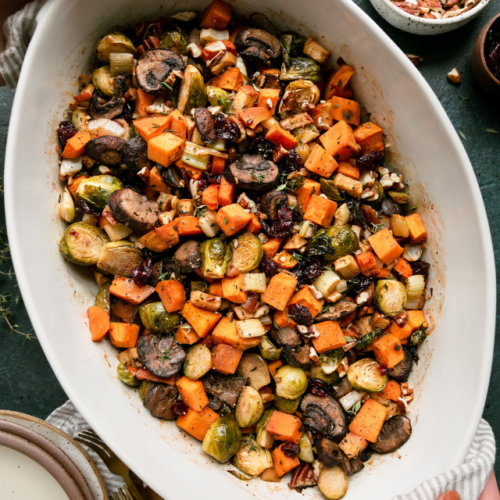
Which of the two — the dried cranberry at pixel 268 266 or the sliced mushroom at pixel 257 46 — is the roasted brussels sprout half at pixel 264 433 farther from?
the sliced mushroom at pixel 257 46

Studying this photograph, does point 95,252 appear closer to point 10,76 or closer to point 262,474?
point 10,76

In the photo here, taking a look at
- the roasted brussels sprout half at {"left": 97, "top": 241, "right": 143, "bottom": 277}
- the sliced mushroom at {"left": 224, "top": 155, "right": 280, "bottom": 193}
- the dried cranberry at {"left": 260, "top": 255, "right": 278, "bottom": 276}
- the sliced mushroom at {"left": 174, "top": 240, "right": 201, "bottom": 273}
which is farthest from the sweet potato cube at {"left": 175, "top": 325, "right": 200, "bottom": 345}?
the sliced mushroom at {"left": 224, "top": 155, "right": 280, "bottom": 193}

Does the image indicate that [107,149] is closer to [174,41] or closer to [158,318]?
[174,41]

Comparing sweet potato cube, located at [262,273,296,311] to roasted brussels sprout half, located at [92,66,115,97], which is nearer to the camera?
sweet potato cube, located at [262,273,296,311]

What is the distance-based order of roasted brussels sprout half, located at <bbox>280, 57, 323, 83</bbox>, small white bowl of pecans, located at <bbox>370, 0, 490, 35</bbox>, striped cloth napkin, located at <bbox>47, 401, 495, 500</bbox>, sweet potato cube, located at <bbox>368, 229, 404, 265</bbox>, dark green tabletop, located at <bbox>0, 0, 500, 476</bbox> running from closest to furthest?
striped cloth napkin, located at <bbox>47, 401, 495, 500</bbox>
sweet potato cube, located at <bbox>368, 229, 404, 265</bbox>
roasted brussels sprout half, located at <bbox>280, 57, 323, 83</bbox>
small white bowl of pecans, located at <bbox>370, 0, 490, 35</bbox>
dark green tabletop, located at <bbox>0, 0, 500, 476</bbox>

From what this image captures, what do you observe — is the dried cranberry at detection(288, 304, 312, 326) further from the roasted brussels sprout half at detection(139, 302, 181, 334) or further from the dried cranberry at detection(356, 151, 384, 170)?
the dried cranberry at detection(356, 151, 384, 170)

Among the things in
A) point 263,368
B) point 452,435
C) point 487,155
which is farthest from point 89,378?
point 487,155

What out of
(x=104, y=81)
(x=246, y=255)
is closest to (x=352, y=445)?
(x=246, y=255)
